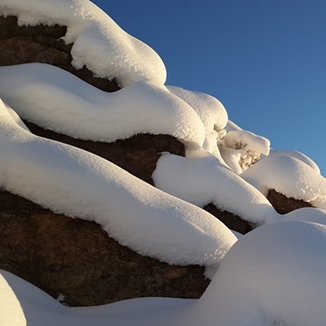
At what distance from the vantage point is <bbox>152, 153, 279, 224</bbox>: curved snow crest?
9.74 meters

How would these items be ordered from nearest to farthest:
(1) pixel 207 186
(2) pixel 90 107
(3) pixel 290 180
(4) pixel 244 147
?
(2) pixel 90 107, (1) pixel 207 186, (3) pixel 290 180, (4) pixel 244 147

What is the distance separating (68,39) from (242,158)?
334 inches

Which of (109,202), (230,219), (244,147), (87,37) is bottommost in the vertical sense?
(244,147)

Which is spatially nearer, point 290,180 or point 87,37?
point 87,37

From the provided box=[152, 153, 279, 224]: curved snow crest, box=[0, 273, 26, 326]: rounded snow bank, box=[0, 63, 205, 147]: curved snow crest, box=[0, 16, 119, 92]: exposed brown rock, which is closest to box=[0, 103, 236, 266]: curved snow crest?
box=[0, 273, 26, 326]: rounded snow bank

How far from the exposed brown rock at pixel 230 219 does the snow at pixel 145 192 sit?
12cm

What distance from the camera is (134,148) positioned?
986cm

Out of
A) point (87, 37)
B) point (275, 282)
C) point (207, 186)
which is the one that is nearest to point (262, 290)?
point (275, 282)

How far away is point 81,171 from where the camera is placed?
246 inches

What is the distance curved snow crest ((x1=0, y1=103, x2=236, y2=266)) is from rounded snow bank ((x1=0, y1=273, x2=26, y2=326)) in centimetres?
282

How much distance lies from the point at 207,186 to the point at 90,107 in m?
3.04

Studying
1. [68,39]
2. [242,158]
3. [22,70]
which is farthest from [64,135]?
[242,158]

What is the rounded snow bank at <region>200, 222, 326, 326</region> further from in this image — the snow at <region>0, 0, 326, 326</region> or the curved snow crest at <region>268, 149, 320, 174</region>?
the curved snow crest at <region>268, 149, 320, 174</region>

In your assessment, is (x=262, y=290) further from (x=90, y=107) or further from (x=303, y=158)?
(x=303, y=158)
